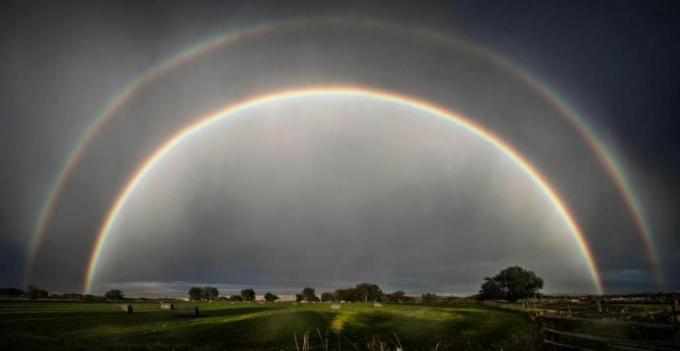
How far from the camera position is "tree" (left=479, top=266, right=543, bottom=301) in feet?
566

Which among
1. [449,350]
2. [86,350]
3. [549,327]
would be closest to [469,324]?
[449,350]

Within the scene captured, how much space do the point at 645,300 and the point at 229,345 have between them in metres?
48.5

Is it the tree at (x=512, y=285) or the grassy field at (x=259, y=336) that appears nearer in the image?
the grassy field at (x=259, y=336)

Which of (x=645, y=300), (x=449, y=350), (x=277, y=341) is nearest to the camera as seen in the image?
(x=449, y=350)

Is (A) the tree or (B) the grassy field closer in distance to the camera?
(B) the grassy field

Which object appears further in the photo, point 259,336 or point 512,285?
point 512,285

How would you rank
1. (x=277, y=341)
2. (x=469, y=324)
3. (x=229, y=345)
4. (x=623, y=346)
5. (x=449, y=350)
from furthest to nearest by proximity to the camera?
(x=469, y=324), (x=277, y=341), (x=229, y=345), (x=449, y=350), (x=623, y=346)

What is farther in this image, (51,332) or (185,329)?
(185,329)

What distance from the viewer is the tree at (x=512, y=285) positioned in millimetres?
172375

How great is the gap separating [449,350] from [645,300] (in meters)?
37.8

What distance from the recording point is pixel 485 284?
184 metres

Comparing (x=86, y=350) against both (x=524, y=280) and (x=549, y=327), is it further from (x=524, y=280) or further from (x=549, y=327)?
(x=524, y=280)

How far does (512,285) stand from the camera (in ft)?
572

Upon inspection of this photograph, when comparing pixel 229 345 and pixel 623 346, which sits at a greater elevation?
pixel 623 346
